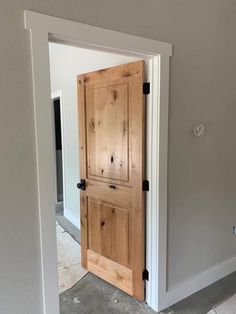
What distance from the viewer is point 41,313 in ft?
5.62

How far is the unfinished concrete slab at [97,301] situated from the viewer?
2287 millimetres

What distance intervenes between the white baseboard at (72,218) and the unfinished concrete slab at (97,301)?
136 cm

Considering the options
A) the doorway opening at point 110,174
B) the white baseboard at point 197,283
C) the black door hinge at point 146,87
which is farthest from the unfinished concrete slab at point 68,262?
the black door hinge at point 146,87

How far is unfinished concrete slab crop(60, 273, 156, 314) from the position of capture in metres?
2.29

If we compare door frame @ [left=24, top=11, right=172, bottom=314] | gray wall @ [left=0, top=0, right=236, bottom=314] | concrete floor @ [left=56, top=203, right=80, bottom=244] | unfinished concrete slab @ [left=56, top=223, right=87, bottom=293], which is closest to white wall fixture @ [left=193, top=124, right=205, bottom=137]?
gray wall @ [left=0, top=0, right=236, bottom=314]

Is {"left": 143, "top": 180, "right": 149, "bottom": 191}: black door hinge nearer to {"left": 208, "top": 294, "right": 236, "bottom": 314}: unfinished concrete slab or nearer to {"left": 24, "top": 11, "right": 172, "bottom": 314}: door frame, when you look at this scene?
{"left": 24, "top": 11, "right": 172, "bottom": 314}: door frame

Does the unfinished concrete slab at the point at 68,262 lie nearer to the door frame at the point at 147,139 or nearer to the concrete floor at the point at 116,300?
the concrete floor at the point at 116,300

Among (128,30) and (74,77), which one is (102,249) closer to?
(128,30)

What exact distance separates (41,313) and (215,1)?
2769mm

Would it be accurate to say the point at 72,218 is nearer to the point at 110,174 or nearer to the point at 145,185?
the point at 110,174

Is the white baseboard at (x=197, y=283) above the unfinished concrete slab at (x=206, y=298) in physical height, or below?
above

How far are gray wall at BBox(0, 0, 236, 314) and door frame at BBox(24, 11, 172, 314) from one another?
5 centimetres

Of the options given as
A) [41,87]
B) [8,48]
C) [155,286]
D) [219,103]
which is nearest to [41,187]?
[41,87]

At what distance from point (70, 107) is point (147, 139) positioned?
1950mm
